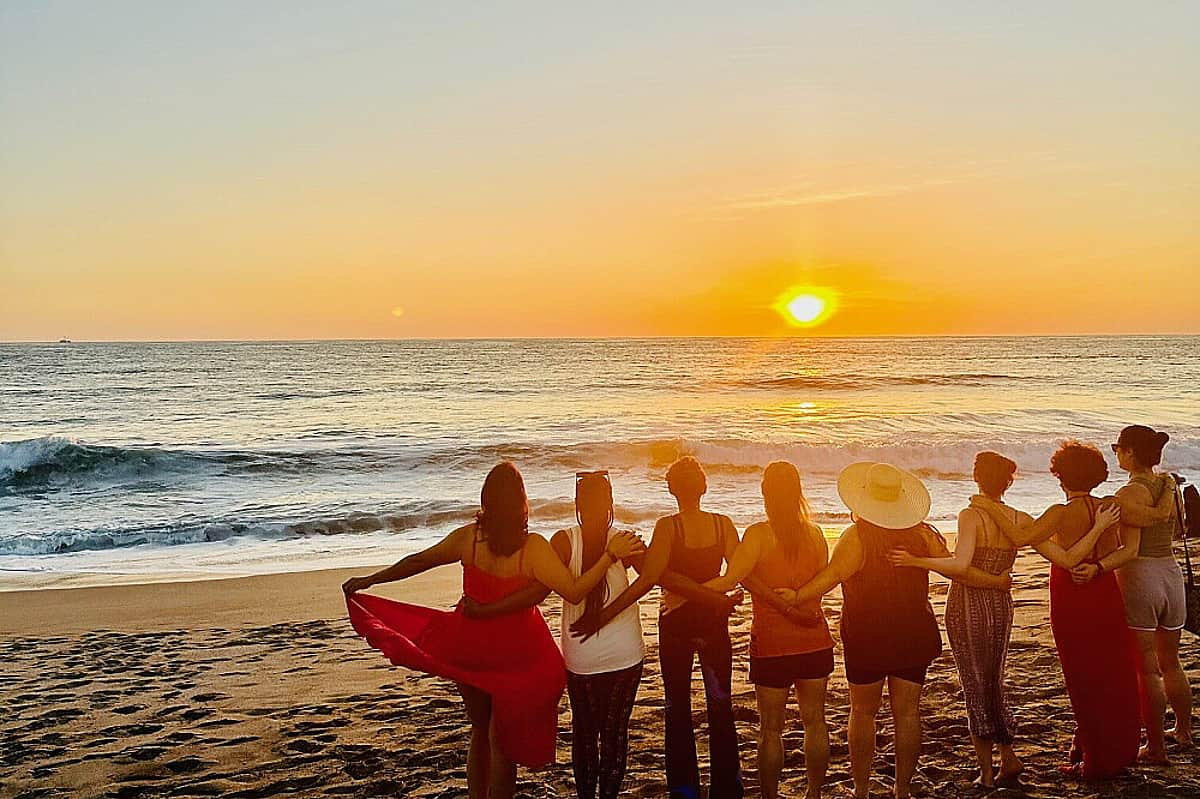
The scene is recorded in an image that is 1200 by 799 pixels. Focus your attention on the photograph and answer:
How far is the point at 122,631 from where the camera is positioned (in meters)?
8.22

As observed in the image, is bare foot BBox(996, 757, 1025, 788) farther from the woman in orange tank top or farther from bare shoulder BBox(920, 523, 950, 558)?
bare shoulder BBox(920, 523, 950, 558)

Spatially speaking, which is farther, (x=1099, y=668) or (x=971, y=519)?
(x=1099, y=668)

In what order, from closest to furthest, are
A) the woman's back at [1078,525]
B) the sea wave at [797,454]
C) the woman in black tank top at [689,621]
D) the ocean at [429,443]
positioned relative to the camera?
1. the woman in black tank top at [689,621]
2. the woman's back at [1078,525]
3. the ocean at [429,443]
4. the sea wave at [797,454]

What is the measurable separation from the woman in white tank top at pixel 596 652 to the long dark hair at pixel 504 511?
18 centimetres

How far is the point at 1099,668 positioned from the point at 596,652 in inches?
95.4

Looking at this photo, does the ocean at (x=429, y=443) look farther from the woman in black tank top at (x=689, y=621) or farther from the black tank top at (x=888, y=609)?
the black tank top at (x=888, y=609)

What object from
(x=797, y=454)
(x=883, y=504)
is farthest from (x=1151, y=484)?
(x=797, y=454)

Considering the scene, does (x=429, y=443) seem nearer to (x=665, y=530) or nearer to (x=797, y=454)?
(x=797, y=454)

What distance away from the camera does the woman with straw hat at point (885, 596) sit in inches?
164

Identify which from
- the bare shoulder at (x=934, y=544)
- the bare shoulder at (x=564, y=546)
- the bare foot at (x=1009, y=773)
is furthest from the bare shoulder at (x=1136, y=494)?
the bare shoulder at (x=564, y=546)

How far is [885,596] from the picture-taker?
4.18 meters

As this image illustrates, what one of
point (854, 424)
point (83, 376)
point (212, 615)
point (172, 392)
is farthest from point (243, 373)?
point (212, 615)

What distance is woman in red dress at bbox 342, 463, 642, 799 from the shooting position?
392 centimetres

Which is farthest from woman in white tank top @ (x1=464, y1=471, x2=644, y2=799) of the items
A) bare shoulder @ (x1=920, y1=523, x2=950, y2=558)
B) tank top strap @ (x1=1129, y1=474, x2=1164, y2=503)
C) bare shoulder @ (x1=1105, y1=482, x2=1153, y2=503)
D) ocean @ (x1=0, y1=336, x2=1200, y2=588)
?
ocean @ (x1=0, y1=336, x2=1200, y2=588)
